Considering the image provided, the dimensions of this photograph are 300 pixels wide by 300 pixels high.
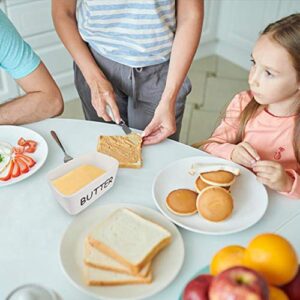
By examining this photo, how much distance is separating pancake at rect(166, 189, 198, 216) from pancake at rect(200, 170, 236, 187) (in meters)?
0.05

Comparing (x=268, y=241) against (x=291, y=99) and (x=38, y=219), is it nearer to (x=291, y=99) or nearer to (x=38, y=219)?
(x=38, y=219)

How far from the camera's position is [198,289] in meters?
0.64

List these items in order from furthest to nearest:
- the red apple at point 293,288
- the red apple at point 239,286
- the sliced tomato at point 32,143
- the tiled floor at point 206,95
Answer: the tiled floor at point 206,95 → the sliced tomato at point 32,143 → the red apple at point 293,288 → the red apple at point 239,286

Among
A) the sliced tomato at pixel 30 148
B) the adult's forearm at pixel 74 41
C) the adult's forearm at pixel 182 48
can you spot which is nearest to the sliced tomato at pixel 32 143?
the sliced tomato at pixel 30 148

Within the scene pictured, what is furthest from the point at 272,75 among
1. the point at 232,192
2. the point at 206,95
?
the point at 206,95

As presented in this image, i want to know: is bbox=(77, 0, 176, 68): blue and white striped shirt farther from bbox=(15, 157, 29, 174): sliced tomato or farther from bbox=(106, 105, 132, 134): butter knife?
bbox=(15, 157, 29, 174): sliced tomato

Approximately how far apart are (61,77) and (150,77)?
1258mm

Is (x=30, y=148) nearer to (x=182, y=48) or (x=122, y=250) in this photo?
(x=122, y=250)

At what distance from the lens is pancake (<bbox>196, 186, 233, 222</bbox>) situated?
3.32ft

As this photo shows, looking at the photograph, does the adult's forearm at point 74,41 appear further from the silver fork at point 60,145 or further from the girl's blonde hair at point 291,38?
the girl's blonde hair at point 291,38

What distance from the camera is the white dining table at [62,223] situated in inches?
35.7

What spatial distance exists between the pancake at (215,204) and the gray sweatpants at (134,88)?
25.6 inches

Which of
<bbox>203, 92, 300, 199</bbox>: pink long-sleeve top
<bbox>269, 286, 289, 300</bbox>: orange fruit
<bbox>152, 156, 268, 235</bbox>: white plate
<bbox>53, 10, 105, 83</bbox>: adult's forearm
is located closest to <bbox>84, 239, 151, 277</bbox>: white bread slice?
<bbox>152, 156, 268, 235</bbox>: white plate

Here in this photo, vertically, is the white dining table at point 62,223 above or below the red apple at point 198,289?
below
